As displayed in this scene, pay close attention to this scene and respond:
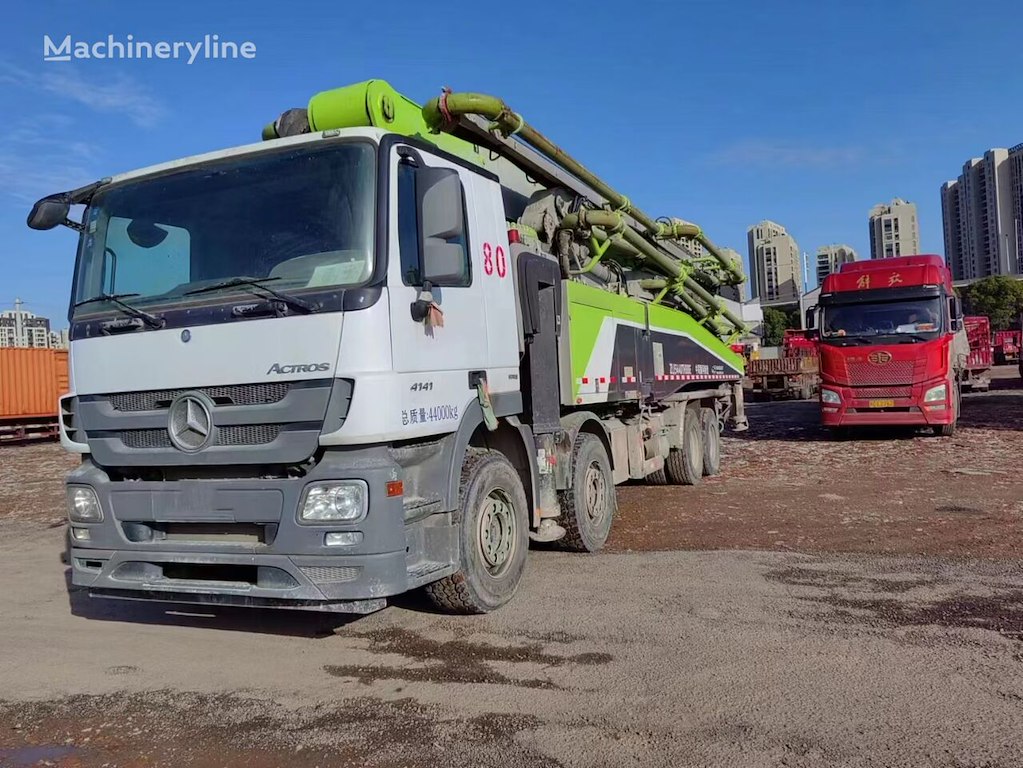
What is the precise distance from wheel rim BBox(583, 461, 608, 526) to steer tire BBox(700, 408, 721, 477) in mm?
4612

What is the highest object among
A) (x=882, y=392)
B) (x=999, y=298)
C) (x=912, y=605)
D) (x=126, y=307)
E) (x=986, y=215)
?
(x=986, y=215)

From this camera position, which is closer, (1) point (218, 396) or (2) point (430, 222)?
(1) point (218, 396)

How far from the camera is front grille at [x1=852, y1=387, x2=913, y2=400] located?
14477 mm

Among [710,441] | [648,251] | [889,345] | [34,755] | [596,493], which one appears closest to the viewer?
[34,755]

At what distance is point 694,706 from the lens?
3.74 metres

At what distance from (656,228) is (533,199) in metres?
3.07

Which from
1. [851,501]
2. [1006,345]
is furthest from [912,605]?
[1006,345]

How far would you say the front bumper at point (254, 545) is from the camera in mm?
4168

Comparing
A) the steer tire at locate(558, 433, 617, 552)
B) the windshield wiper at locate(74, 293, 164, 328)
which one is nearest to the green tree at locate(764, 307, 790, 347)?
the steer tire at locate(558, 433, 617, 552)

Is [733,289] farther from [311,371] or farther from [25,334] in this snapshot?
[25,334]

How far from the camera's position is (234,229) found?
474cm

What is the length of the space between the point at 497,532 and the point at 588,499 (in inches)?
72.3

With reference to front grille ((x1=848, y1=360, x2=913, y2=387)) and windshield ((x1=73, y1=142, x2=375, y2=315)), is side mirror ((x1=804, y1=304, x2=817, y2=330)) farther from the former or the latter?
windshield ((x1=73, y1=142, x2=375, y2=315))

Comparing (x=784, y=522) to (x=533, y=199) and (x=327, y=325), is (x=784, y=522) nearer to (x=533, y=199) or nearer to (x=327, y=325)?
(x=533, y=199)
